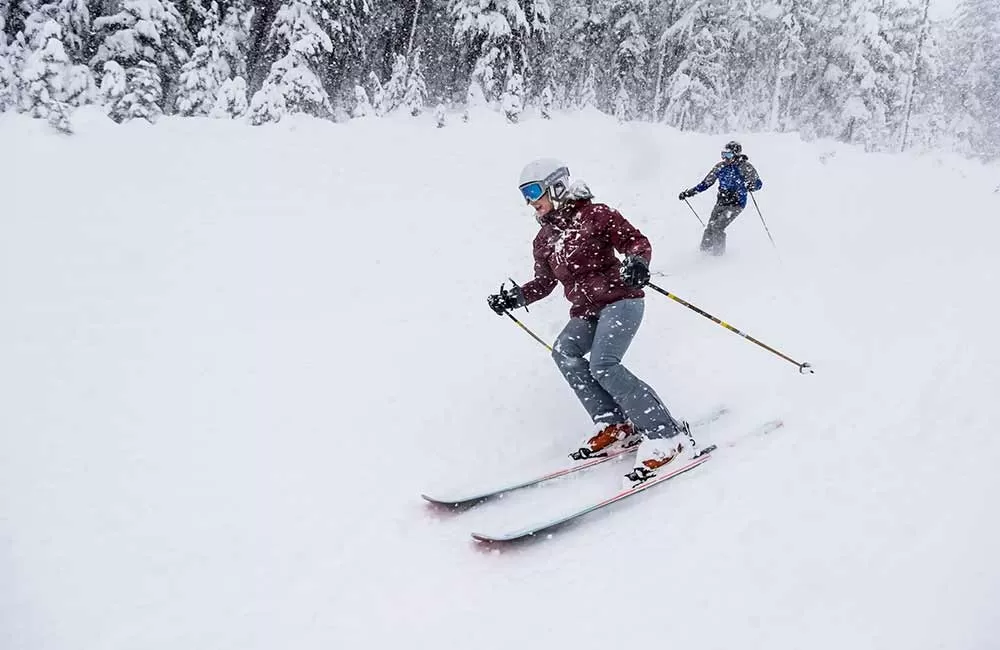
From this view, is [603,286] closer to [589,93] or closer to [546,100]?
[546,100]

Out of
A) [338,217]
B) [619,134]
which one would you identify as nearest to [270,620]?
[338,217]

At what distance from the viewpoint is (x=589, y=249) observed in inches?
200

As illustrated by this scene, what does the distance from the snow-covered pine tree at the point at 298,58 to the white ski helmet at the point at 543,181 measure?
13.5m

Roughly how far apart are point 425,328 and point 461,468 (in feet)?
8.89

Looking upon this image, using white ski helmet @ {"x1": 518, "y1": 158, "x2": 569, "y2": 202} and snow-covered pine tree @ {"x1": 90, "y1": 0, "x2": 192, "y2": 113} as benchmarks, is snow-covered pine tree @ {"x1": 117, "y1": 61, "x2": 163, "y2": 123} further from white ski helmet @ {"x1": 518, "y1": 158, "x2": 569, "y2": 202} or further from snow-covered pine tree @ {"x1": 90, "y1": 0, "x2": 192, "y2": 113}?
white ski helmet @ {"x1": 518, "y1": 158, "x2": 569, "y2": 202}

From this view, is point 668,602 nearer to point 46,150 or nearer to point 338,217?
point 338,217

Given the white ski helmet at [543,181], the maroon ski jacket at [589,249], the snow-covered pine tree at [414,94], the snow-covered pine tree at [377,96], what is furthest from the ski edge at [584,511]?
the snow-covered pine tree at [414,94]

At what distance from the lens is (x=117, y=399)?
18.2 ft

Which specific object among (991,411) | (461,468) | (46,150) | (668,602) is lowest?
(461,468)

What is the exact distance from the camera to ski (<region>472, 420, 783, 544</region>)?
4219 millimetres

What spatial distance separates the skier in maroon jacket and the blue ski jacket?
20.2ft

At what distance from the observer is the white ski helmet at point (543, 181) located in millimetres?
5070

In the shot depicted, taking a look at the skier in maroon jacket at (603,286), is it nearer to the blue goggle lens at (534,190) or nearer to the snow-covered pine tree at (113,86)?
the blue goggle lens at (534,190)

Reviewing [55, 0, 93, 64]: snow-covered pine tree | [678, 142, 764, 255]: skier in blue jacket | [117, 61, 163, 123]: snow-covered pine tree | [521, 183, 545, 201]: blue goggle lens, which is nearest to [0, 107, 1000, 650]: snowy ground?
[678, 142, 764, 255]: skier in blue jacket
